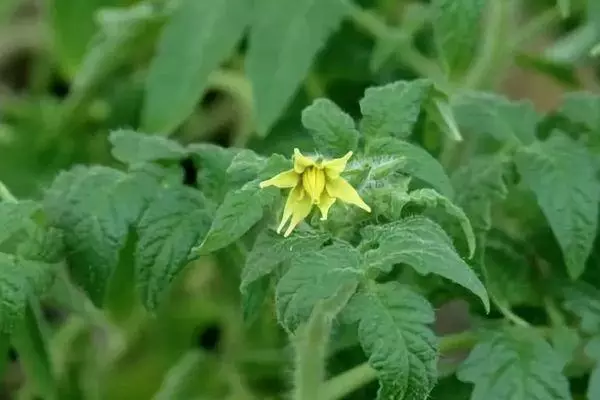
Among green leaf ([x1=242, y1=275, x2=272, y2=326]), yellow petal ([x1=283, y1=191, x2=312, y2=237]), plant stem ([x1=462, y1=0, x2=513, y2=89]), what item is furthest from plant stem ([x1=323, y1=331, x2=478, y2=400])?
plant stem ([x1=462, y1=0, x2=513, y2=89])

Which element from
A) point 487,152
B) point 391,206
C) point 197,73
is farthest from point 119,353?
point 391,206

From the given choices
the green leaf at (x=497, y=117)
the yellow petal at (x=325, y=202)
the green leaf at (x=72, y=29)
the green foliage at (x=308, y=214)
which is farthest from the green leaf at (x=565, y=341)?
the green leaf at (x=72, y=29)

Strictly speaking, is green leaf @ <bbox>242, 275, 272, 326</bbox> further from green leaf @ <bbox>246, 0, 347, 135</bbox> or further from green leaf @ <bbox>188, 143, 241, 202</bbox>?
green leaf @ <bbox>246, 0, 347, 135</bbox>

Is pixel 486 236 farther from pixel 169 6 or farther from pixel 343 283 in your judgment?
pixel 169 6

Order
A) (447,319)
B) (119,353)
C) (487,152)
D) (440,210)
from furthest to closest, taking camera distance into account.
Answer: (447,319) → (119,353) → (487,152) → (440,210)

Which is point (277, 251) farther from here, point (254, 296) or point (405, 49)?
point (405, 49)
